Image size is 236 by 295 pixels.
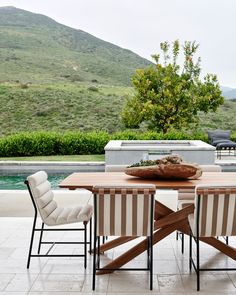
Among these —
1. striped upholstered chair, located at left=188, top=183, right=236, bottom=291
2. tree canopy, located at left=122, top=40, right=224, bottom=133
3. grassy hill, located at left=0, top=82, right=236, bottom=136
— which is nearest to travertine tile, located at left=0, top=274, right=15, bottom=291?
striped upholstered chair, located at left=188, top=183, right=236, bottom=291

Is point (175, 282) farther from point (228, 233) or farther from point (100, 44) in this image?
point (100, 44)

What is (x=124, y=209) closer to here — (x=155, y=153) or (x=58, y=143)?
(x=155, y=153)

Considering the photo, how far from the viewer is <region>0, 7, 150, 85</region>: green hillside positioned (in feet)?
115

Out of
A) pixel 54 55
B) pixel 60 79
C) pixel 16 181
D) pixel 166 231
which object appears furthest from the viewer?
pixel 54 55

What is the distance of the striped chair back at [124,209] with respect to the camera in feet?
10.8

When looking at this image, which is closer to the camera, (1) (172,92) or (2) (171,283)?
(2) (171,283)

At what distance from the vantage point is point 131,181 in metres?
3.94

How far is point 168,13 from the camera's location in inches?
922

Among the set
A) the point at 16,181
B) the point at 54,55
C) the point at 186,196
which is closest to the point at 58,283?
the point at 186,196

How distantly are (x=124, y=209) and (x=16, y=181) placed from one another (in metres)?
6.68

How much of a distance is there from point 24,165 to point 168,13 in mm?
15210

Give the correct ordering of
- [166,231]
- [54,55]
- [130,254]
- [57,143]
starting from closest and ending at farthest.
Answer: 1. [130,254]
2. [166,231]
3. [57,143]
4. [54,55]

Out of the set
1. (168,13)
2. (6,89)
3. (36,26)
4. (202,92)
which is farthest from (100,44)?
(202,92)

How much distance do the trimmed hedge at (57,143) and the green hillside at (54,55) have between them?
18.8m
